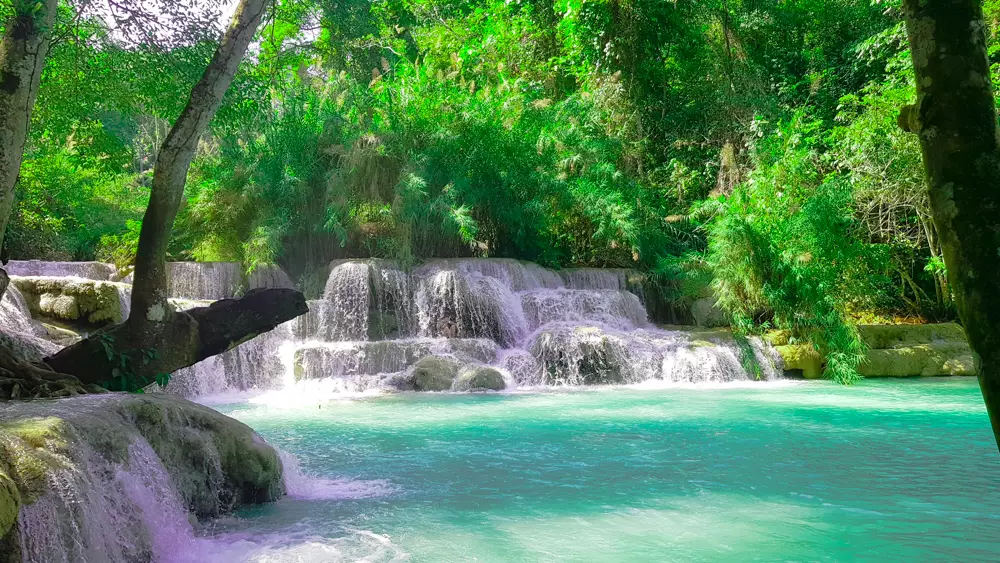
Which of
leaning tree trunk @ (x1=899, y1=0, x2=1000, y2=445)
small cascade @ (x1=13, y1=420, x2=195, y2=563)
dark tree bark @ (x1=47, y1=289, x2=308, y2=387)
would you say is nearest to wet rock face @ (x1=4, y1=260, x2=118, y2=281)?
dark tree bark @ (x1=47, y1=289, x2=308, y2=387)

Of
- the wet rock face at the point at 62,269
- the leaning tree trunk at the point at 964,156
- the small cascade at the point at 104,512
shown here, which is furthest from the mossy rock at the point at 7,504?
the wet rock face at the point at 62,269

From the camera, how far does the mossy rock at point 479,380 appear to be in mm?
9836

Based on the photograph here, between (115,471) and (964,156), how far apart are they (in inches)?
130

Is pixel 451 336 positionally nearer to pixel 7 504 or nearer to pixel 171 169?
pixel 171 169

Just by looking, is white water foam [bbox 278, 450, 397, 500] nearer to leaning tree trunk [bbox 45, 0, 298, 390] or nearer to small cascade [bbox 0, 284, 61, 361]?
leaning tree trunk [bbox 45, 0, 298, 390]

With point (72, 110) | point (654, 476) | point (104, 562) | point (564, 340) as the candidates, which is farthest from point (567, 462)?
point (72, 110)

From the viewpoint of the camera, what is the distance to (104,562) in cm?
275

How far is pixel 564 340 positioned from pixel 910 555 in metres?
7.76

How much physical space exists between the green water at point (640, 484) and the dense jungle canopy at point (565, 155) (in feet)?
12.1

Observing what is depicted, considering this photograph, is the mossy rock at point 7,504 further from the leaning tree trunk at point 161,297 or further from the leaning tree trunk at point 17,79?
the leaning tree trunk at point 161,297

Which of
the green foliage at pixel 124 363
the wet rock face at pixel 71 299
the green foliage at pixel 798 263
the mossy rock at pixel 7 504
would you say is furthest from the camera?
the green foliage at pixel 798 263

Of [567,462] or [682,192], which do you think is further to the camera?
[682,192]

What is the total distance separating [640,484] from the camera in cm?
470

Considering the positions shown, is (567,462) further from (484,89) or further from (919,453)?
(484,89)
